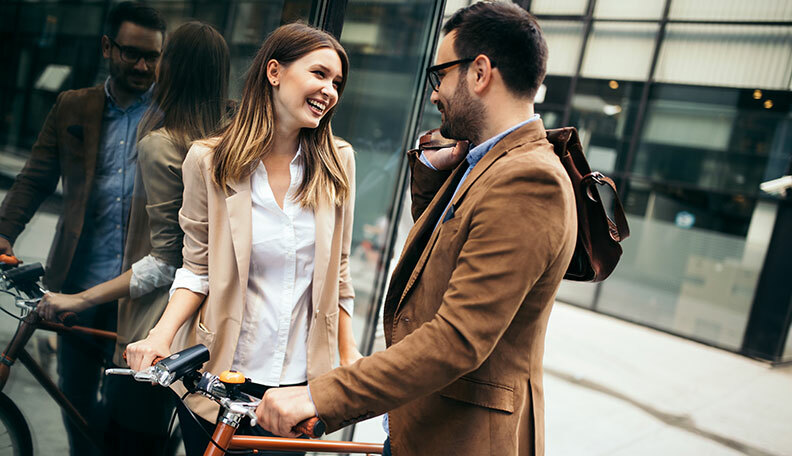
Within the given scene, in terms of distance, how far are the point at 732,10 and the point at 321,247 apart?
1036 centimetres

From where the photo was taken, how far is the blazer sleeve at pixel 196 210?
176 cm

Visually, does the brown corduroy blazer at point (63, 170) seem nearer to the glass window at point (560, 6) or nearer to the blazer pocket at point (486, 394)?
the blazer pocket at point (486, 394)

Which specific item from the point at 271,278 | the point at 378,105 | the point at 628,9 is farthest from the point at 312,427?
the point at 628,9

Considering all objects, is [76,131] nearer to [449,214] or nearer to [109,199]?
[109,199]

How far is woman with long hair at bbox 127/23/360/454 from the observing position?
1.75 m

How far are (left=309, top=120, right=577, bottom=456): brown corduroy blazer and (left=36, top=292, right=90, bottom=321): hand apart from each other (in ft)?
4.73

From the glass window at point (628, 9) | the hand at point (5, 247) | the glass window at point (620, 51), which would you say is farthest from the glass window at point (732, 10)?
the hand at point (5, 247)

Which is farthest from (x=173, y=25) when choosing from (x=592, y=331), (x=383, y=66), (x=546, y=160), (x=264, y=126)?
(x=592, y=331)

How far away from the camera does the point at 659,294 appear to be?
32.7ft

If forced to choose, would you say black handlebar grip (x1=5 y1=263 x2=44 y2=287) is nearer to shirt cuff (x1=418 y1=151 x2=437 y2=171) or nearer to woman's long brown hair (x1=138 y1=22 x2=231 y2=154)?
woman's long brown hair (x1=138 y1=22 x2=231 y2=154)

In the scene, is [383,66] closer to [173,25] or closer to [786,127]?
[173,25]

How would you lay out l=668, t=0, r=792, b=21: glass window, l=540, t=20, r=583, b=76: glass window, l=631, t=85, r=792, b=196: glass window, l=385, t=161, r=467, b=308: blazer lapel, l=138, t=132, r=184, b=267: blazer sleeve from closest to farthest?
1. l=385, t=161, r=467, b=308: blazer lapel
2. l=138, t=132, r=184, b=267: blazer sleeve
3. l=668, t=0, r=792, b=21: glass window
4. l=631, t=85, r=792, b=196: glass window
5. l=540, t=20, r=583, b=76: glass window

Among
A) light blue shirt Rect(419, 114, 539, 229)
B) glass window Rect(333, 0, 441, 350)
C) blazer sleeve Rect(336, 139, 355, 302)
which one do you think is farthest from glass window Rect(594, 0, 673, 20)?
light blue shirt Rect(419, 114, 539, 229)

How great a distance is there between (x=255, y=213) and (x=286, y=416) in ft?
2.70
